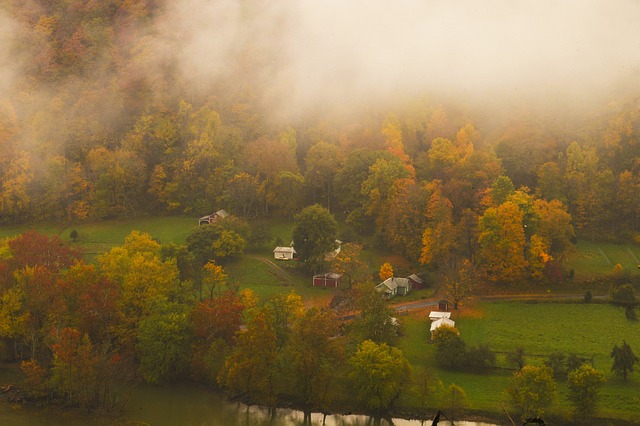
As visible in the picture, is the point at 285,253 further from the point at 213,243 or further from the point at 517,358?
the point at 517,358

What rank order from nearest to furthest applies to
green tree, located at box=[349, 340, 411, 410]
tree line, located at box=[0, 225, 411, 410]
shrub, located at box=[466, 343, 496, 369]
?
1. green tree, located at box=[349, 340, 411, 410]
2. tree line, located at box=[0, 225, 411, 410]
3. shrub, located at box=[466, 343, 496, 369]

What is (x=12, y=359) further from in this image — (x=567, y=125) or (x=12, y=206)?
(x=567, y=125)

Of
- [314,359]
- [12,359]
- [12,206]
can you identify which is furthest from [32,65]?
[314,359]

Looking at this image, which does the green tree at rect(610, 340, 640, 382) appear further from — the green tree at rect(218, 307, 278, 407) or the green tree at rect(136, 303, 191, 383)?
the green tree at rect(136, 303, 191, 383)

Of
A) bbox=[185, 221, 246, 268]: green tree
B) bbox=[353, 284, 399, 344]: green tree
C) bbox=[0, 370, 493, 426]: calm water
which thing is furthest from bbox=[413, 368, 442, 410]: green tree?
bbox=[185, 221, 246, 268]: green tree

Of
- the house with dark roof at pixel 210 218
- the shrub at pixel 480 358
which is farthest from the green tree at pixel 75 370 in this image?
the house with dark roof at pixel 210 218

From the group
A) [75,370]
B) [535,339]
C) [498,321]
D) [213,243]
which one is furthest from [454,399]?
[213,243]

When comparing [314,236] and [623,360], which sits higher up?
[314,236]

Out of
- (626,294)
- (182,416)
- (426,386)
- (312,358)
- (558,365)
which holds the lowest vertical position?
(182,416)
